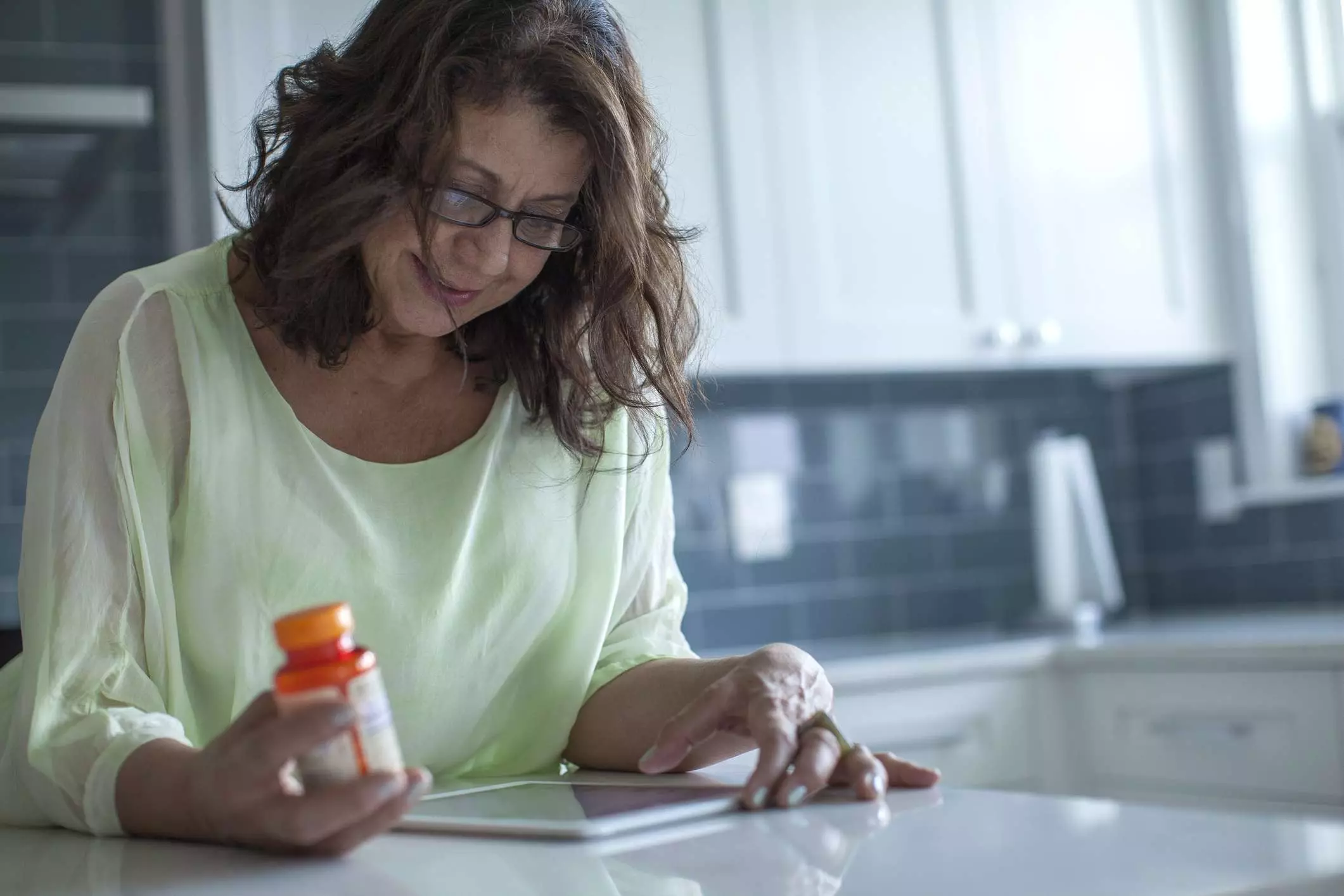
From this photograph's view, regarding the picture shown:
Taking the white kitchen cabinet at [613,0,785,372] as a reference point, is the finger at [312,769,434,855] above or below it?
below

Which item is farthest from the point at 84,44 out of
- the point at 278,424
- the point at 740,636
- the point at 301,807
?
the point at 301,807

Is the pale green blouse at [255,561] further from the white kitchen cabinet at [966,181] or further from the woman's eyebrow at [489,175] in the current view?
the white kitchen cabinet at [966,181]

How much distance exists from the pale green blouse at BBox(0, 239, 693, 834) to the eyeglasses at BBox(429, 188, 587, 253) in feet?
0.51

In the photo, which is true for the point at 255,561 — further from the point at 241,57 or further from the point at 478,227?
the point at 241,57

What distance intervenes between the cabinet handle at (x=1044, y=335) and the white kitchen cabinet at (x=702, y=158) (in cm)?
51

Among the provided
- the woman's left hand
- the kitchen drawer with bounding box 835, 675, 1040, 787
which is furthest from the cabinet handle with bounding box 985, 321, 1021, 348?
the woman's left hand

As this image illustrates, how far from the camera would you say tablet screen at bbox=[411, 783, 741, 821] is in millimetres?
842

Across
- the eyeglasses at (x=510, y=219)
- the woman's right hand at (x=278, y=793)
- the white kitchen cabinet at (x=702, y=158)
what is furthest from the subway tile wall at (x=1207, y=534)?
the woman's right hand at (x=278, y=793)

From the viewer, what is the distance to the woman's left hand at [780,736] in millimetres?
878

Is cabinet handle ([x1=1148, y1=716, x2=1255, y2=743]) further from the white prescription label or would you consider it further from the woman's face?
the white prescription label

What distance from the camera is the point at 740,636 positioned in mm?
2824

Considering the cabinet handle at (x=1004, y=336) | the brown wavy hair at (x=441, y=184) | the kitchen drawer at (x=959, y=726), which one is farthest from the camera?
the cabinet handle at (x=1004, y=336)

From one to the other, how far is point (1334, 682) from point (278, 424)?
5.32 ft

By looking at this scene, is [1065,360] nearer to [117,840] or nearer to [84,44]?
[84,44]
